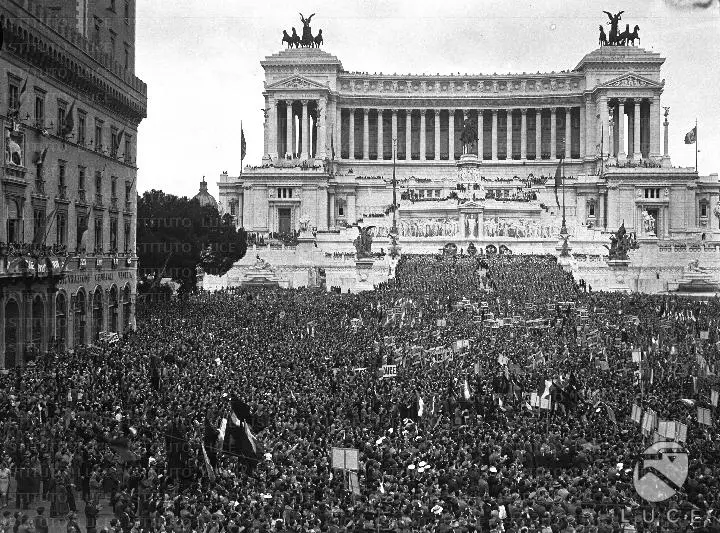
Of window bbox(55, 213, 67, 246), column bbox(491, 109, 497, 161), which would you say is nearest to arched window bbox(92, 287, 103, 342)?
window bbox(55, 213, 67, 246)

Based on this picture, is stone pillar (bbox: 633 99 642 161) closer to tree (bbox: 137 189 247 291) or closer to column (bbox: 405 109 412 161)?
column (bbox: 405 109 412 161)

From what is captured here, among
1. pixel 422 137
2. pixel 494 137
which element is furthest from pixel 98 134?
pixel 494 137

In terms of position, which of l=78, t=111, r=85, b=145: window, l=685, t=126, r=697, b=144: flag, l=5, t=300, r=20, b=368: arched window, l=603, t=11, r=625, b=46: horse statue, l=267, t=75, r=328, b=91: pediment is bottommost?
l=5, t=300, r=20, b=368: arched window

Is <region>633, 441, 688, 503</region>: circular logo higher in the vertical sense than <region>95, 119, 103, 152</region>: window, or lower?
lower

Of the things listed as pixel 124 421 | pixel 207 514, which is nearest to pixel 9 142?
pixel 124 421

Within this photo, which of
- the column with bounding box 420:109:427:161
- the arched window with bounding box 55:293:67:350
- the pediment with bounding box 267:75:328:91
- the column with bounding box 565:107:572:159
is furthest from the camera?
the column with bounding box 420:109:427:161

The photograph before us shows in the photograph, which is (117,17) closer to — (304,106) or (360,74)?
(304,106)

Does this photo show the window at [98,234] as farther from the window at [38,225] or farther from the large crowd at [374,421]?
the window at [38,225]
